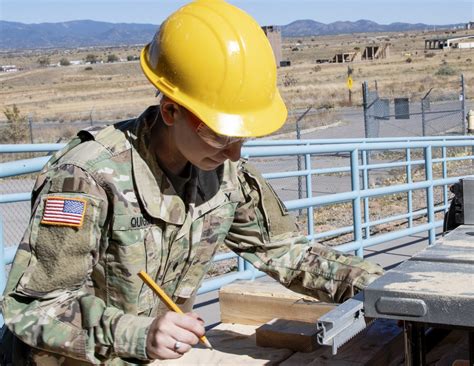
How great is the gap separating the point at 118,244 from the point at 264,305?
3.76 ft

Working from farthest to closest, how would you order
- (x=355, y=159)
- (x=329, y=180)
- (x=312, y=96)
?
(x=312, y=96) → (x=329, y=180) → (x=355, y=159)

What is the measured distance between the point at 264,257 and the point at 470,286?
886 millimetres

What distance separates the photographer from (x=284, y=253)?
100 inches

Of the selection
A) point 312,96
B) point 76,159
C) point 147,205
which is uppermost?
point 76,159

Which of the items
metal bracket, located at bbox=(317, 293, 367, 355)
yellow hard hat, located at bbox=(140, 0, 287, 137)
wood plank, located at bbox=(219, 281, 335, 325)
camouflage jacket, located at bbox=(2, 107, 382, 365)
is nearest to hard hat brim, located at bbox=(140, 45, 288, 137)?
yellow hard hat, located at bbox=(140, 0, 287, 137)

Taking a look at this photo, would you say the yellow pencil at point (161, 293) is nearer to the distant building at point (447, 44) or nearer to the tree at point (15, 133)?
the tree at point (15, 133)

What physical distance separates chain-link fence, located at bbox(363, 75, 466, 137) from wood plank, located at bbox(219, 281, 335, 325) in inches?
443

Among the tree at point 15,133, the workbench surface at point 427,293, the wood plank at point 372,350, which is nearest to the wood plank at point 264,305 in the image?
the wood plank at point 372,350

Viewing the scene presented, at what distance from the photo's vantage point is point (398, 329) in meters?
2.55

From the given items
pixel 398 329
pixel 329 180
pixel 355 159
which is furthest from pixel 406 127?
pixel 398 329

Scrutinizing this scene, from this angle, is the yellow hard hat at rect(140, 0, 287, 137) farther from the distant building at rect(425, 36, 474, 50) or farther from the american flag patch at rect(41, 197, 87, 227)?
the distant building at rect(425, 36, 474, 50)

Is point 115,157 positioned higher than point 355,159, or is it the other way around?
point 115,157

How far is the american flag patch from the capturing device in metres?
1.83

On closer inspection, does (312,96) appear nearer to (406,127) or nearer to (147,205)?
(406,127)
